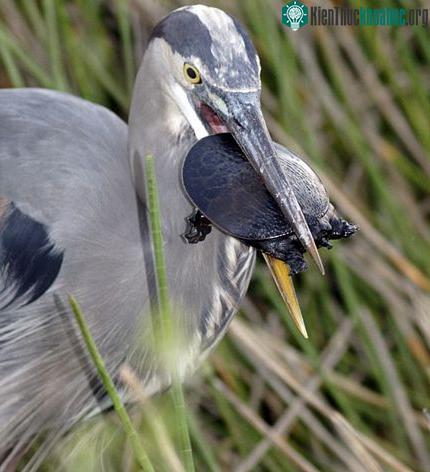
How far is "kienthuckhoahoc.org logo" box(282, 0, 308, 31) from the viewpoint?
193cm

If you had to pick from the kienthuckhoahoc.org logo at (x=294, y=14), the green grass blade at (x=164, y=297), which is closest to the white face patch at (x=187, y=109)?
the green grass blade at (x=164, y=297)

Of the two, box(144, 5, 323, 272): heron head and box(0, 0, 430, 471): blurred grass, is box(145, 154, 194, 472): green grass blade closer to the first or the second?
box(144, 5, 323, 272): heron head

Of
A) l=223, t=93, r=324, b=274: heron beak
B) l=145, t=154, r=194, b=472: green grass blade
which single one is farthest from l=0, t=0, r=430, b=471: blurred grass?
l=145, t=154, r=194, b=472: green grass blade

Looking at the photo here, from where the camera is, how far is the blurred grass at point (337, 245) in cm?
180

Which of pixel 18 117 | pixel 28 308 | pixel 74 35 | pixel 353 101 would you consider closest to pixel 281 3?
pixel 353 101

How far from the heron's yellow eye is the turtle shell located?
8 centimetres

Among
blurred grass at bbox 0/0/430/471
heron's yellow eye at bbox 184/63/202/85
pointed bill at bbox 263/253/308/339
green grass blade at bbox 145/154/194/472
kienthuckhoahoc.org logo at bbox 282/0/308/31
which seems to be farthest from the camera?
kienthuckhoahoc.org logo at bbox 282/0/308/31

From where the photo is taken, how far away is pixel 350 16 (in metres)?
1.99

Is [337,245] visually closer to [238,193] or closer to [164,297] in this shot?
[238,193]

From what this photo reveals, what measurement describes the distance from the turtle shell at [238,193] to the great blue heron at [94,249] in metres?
0.09

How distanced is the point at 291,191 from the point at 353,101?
35.9 inches

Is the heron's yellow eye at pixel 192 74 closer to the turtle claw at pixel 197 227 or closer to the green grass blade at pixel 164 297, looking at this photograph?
the turtle claw at pixel 197 227

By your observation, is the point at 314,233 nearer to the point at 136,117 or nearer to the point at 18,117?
the point at 136,117

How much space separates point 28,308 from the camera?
4.58 feet
